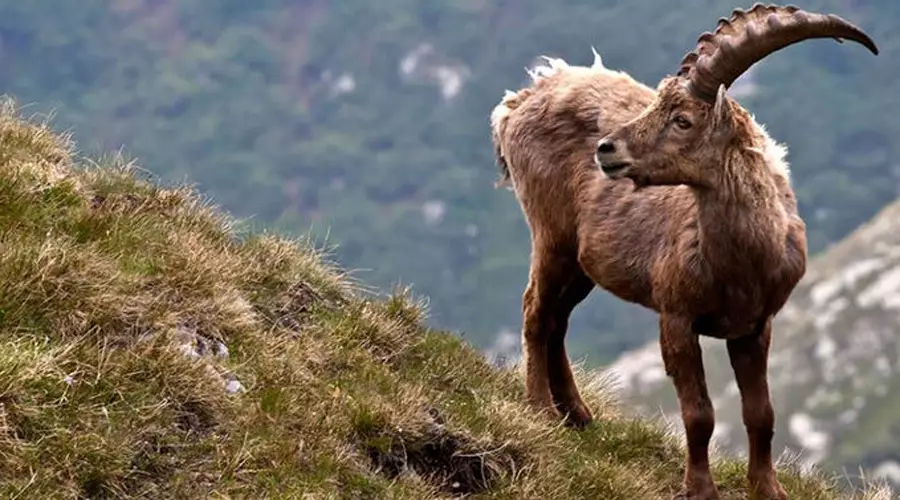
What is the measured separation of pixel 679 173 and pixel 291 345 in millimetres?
3218

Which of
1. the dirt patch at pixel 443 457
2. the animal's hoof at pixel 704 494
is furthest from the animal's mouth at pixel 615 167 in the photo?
the animal's hoof at pixel 704 494

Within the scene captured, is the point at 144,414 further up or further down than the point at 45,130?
further down

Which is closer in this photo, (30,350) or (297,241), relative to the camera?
(30,350)

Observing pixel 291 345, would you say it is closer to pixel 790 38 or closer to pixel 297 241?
pixel 297 241

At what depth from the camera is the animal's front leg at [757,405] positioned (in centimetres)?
1020

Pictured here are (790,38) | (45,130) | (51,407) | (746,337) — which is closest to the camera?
(51,407)

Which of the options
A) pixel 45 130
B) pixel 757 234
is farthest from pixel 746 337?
pixel 45 130

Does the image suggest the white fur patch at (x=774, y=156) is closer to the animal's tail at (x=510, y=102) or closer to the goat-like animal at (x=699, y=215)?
the goat-like animal at (x=699, y=215)

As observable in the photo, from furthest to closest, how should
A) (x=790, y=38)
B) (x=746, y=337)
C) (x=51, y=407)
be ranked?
(x=746, y=337), (x=790, y=38), (x=51, y=407)

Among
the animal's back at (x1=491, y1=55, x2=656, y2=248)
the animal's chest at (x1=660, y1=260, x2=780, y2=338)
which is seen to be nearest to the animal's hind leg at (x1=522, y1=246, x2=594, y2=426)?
the animal's back at (x1=491, y1=55, x2=656, y2=248)

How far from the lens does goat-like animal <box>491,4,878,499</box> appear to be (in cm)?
948

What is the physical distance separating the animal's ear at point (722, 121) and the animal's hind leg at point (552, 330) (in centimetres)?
275

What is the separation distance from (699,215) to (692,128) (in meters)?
0.68

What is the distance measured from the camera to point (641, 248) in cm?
1073
